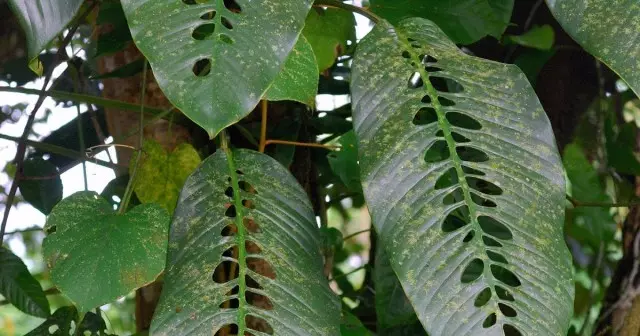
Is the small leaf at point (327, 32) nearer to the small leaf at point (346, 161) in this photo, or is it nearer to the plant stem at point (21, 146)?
the small leaf at point (346, 161)

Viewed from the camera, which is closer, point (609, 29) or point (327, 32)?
point (609, 29)

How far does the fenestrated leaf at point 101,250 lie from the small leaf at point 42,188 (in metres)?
0.51

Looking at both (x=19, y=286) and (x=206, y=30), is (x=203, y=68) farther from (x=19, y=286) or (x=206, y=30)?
(x=19, y=286)

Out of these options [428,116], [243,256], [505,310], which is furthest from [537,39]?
[243,256]

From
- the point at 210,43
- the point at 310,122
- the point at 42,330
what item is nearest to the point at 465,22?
the point at 310,122

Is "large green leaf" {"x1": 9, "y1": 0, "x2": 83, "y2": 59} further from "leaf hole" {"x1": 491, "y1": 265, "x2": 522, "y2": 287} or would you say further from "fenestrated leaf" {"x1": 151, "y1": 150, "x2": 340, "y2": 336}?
"leaf hole" {"x1": 491, "y1": 265, "x2": 522, "y2": 287}

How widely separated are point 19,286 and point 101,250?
1.51 ft

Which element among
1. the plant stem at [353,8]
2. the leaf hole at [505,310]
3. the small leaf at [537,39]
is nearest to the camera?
the leaf hole at [505,310]

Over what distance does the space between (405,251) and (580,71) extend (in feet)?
3.08

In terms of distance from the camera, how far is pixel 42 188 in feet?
3.93

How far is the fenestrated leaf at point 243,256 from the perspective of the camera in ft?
1.99

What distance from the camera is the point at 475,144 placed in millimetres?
619

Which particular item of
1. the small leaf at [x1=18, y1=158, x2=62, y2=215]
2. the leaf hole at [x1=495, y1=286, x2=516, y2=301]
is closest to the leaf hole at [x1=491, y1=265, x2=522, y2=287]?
the leaf hole at [x1=495, y1=286, x2=516, y2=301]

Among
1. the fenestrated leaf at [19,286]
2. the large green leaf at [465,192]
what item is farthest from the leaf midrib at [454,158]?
the fenestrated leaf at [19,286]
